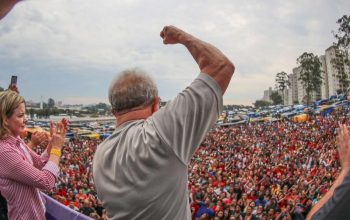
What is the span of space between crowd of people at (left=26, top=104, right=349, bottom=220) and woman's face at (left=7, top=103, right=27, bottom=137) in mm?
2513

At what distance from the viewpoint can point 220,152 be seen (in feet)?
79.6

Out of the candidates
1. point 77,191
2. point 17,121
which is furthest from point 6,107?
point 77,191

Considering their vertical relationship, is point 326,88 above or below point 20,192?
above

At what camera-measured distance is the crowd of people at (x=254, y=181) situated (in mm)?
9656

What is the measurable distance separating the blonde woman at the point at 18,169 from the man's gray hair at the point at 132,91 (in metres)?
0.68

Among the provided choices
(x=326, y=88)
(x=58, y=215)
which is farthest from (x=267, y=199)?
(x=326, y=88)

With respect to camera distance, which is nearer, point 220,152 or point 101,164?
point 101,164

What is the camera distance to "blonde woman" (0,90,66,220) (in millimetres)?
1785

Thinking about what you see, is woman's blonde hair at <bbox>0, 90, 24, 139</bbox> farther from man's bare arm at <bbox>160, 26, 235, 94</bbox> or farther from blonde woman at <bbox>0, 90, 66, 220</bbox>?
man's bare arm at <bbox>160, 26, 235, 94</bbox>

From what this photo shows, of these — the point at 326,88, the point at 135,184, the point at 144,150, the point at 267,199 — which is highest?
the point at 326,88

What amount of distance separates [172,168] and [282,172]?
48.8ft

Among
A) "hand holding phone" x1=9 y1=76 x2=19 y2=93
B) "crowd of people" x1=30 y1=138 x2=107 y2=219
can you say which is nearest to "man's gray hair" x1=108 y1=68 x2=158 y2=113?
"hand holding phone" x1=9 y1=76 x2=19 y2=93

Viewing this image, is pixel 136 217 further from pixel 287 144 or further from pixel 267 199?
pixel 287 144

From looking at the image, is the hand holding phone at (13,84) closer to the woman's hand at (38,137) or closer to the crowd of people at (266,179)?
the woman's hand at (38,137)
